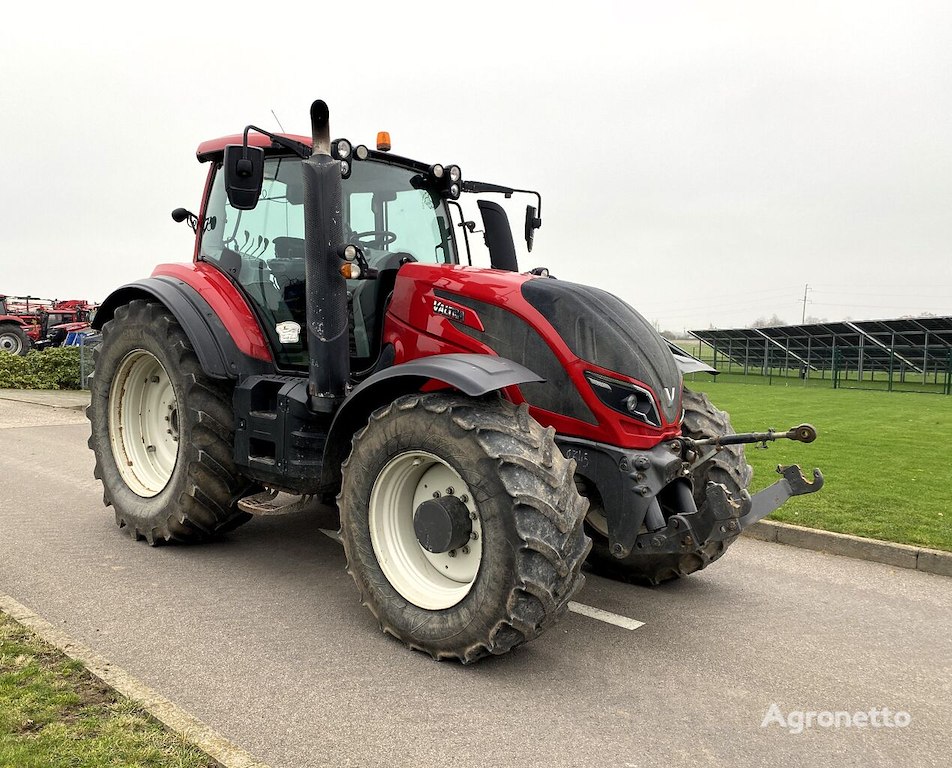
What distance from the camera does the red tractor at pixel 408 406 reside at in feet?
12.1

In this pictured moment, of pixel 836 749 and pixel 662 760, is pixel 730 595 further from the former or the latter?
pixel 662 760

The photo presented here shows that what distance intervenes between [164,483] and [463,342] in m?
2.76

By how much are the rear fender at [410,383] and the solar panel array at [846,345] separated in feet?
80.2

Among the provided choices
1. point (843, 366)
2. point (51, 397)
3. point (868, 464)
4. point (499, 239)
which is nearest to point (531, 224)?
point (499, 239)

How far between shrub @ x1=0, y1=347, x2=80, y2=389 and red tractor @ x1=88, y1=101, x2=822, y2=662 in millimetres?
14917

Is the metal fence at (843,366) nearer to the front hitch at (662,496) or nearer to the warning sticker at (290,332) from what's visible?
the front hitch at (662,496)

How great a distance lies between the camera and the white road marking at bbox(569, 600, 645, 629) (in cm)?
439

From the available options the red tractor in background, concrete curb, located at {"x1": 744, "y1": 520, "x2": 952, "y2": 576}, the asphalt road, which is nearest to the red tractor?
the asphalt road

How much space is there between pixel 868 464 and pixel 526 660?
6928 mm

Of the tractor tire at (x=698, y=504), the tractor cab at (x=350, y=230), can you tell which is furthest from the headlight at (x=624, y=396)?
the tractor cab at (x=350, y=230)

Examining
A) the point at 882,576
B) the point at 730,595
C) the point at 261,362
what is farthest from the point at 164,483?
the point at 882,576

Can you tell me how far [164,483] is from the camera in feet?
19.0

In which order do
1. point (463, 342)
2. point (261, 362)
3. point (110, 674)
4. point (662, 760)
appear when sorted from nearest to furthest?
→ point (662, 760) → point (110, 674) → point (463, 342) → point (261, 362)

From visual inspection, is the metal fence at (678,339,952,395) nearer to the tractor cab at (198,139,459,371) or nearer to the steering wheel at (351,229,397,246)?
the tractor cab at (198,139,459,371)
